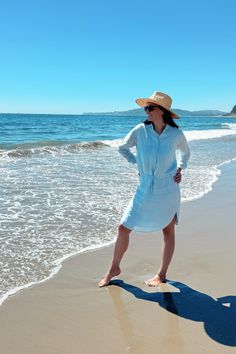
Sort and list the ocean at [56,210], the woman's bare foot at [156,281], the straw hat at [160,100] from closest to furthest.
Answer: the straw hat at [160,100] < the woman's bare foot at [156,281] < the ocean at [56,210]

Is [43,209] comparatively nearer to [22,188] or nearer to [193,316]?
[22,188]

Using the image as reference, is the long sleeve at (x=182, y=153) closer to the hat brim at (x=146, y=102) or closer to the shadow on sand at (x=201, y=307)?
the hat brim at (x=146, y=102)

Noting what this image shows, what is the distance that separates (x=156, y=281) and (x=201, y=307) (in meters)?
0.64

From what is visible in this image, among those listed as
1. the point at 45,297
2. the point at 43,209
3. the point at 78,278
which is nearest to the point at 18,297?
the point at 45,297

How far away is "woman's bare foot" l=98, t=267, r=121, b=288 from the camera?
418cm

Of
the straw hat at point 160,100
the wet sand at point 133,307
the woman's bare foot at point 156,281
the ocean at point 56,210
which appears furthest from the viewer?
the ocean at point 56,210

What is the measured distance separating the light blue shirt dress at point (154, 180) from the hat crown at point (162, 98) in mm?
198

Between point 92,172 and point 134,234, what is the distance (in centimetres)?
592

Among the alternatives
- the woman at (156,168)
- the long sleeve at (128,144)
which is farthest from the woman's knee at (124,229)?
the long sleeve at (128,144)

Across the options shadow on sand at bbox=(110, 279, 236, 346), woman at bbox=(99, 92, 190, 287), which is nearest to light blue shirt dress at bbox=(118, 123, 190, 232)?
woman at bbox=(99, 92, 190, 287)

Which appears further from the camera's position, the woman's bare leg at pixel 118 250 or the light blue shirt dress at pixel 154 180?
the woman's bare leg at pixel 118 250

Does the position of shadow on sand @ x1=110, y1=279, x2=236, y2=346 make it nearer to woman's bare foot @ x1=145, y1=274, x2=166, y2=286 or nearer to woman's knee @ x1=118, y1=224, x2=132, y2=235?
woman's bare foot @ x1=145, y1=274, x2=166, y2=286

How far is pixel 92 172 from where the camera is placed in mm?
11586

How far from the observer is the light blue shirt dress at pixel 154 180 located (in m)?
3.94
